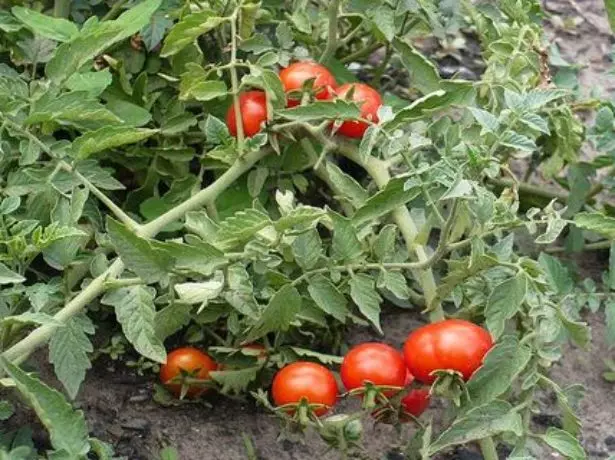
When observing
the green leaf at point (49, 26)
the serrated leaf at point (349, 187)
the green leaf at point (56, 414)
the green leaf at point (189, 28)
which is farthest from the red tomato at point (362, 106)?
the green leaf at point (56, 414)

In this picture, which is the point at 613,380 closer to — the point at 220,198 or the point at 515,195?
the point at 515,195

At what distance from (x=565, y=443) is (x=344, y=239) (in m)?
0.38

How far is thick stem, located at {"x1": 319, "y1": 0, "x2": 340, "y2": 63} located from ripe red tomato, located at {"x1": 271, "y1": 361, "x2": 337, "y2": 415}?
57 centimetres

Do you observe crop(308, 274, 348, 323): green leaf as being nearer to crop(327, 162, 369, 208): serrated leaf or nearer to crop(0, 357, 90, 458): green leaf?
crop(327, 162, 369, 208): serrated leaf

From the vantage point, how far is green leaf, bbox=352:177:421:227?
1.63 m

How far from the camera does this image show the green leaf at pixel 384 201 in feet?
5.34

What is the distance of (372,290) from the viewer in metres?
1.62

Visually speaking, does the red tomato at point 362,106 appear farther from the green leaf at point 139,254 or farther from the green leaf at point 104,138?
the green leaf at point 139,254

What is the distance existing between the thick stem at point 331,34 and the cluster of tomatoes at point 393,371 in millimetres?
558

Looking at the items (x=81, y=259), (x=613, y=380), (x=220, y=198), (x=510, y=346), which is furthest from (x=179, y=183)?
(x=613, y=380)

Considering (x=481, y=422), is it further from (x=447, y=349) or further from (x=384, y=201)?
(x=384, y=201)

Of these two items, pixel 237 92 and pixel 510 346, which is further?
pixel 237 92

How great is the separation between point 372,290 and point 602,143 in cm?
62

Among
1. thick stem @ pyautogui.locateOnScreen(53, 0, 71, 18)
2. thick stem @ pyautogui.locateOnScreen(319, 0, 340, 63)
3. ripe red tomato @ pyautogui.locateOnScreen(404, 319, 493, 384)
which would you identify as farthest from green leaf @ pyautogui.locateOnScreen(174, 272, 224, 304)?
thick stem @ pyautogui.locateOnScreen(53, 0, 71, 18)
